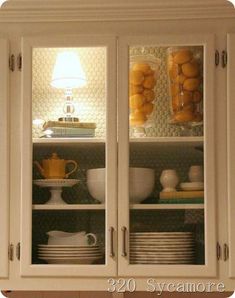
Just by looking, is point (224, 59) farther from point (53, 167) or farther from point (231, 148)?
point (53, 167)

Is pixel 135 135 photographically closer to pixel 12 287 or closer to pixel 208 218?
pixel 208 218

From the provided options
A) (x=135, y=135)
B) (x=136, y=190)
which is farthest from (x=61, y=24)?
(x=136, y=190)

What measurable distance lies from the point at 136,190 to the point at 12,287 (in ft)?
1.74

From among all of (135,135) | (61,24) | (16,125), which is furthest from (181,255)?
(61,24)

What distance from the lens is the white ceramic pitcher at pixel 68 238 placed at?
1.82 metres

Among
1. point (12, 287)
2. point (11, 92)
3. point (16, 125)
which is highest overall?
point (11, 92)

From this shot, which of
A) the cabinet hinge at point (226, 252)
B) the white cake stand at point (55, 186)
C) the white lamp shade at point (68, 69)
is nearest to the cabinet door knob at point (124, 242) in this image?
the white cake stand at point (55, 186)

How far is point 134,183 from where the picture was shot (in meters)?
1.80

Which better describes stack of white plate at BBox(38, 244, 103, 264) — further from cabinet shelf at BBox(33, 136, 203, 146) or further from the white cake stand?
cabinet shelf at BBox(33, 136, 203, 146)

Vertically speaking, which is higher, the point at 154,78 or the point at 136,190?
the point at 154,78

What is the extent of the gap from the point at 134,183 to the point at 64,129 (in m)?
0.31

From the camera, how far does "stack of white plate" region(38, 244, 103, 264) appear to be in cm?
181

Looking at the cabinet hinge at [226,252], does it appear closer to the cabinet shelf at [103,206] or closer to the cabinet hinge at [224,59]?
the cabinet shelf at [103,206]

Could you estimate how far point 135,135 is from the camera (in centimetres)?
181
